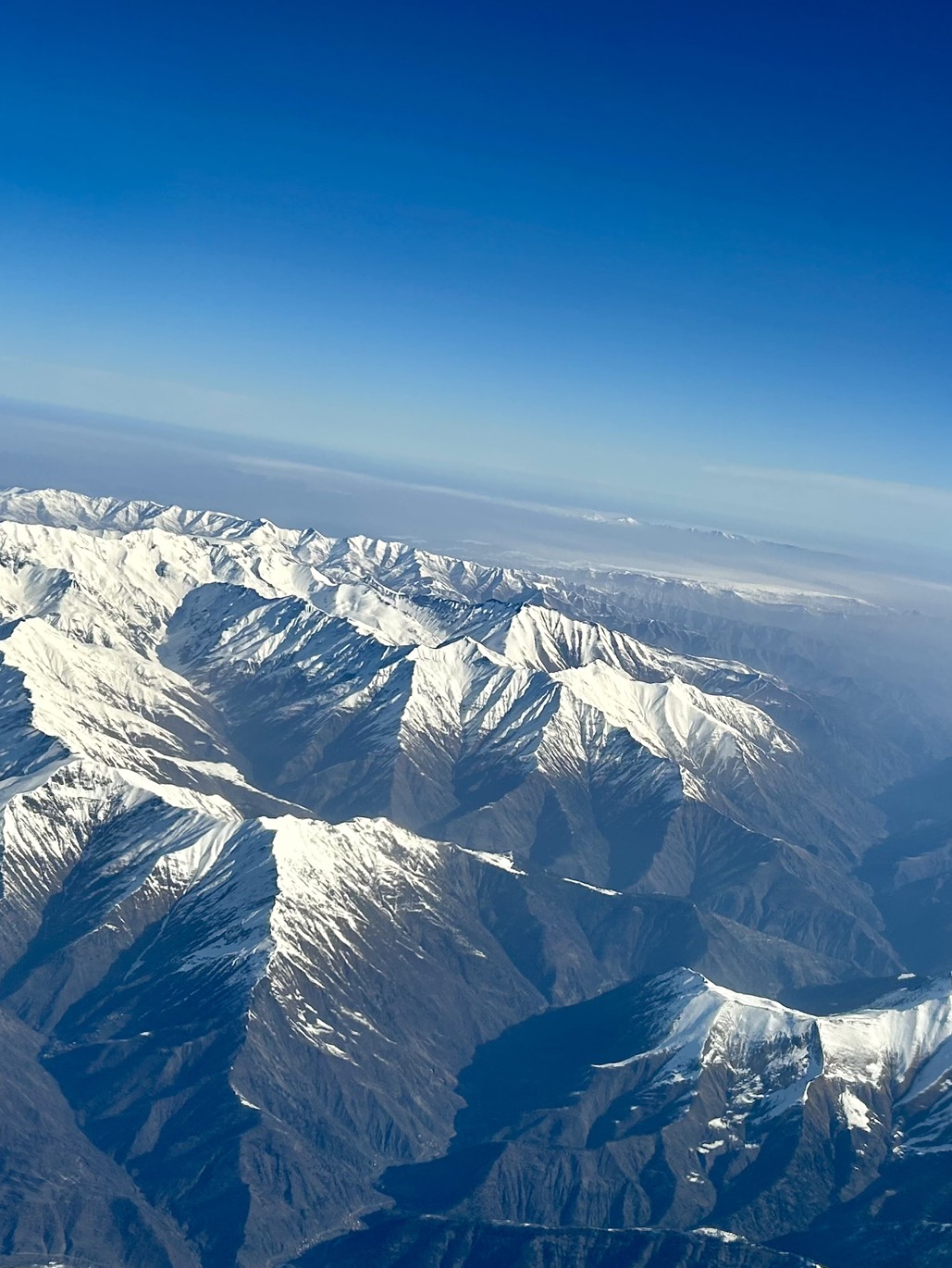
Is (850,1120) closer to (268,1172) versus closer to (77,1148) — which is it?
(268,1172)

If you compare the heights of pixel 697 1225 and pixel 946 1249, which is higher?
pixel 946 1249

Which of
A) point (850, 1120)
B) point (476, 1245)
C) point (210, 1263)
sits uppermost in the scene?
point (850, 1120)

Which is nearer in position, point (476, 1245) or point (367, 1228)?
point (476, 1245)

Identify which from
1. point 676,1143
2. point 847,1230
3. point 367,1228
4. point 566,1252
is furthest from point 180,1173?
point 847,1230

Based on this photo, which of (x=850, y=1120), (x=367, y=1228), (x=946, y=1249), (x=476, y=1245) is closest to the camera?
(x=946, y=1249)

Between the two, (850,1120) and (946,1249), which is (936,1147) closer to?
(850,1120)

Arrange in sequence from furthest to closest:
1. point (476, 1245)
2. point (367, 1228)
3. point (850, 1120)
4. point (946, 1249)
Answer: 1. point (850, 1120)
2. point (367, 1228)
3. point (476, 1245)
4. point (946, 1249)

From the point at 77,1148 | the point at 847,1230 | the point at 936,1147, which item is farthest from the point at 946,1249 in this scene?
the point at 77,1148

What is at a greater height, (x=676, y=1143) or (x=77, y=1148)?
(x=676, y=1143)

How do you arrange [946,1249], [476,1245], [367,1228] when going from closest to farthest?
[946,1249] → [476,1245] → [367,1228]

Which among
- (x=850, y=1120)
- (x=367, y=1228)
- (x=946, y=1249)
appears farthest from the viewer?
(x=850, y=1120)
